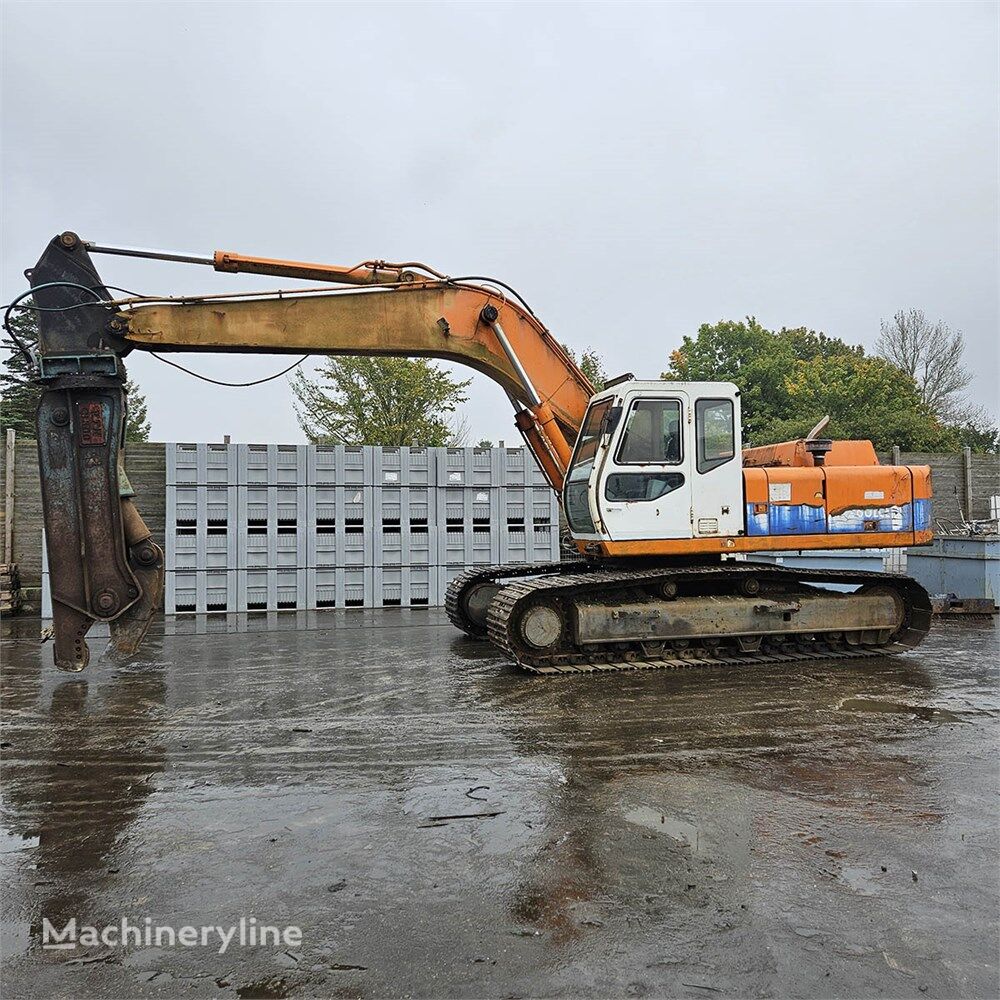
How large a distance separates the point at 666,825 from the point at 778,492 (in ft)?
18.9

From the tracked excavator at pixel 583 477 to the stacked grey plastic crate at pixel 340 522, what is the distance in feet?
17.7

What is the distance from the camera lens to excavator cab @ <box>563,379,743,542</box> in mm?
8922

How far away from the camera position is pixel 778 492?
30.5 ft

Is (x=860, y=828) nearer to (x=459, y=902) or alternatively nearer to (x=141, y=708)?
(x=459, y=902)

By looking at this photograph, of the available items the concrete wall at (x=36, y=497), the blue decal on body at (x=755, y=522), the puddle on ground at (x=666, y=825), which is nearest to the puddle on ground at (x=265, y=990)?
the puddle on ground at (x=666, y=825)

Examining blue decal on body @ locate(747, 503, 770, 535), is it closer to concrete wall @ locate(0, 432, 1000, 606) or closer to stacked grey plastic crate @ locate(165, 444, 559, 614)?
stacked grey plastic crate @ locate(165, 444, 559, 614)

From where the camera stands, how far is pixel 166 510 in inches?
572

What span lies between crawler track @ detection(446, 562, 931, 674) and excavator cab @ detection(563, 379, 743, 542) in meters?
0.51

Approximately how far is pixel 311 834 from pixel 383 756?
55.4 inches

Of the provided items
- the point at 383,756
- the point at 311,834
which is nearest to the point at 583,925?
the point at 311,834

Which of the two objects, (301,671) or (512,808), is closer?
(512,808)

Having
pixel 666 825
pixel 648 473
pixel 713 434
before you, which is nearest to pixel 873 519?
pixel 713 434

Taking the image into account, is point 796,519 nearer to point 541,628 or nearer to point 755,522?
point 755,522

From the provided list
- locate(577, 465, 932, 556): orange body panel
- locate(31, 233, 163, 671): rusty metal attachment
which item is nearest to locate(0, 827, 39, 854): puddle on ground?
locate(31, 233, 163, 671): rusty metal attachment
